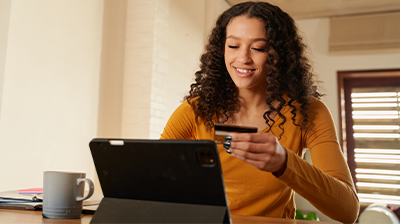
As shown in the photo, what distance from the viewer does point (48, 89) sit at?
2.45 meters

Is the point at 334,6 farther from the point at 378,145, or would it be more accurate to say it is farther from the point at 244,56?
the point at 244,56

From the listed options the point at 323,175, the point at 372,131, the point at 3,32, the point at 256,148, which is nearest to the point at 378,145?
the point at 372,131

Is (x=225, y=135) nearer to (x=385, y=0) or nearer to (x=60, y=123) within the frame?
(x=60, y=123)

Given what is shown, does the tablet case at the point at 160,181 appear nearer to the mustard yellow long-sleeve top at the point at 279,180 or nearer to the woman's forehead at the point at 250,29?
the mustard yellow long-sleeve top at the point at 279,180

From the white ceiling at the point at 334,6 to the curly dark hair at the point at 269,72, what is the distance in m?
3.47

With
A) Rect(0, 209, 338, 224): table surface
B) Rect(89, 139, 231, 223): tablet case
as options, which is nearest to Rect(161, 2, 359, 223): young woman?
Rect(0, 209, 338, 224): table surface

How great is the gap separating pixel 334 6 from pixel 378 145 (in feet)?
6.77

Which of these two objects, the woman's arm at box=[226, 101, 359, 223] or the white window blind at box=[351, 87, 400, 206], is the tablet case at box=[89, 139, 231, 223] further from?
the white window blind at box=[351, 87, 400, 206]

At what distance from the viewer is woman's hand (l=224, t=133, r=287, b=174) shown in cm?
71

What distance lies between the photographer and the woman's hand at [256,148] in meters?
0.71

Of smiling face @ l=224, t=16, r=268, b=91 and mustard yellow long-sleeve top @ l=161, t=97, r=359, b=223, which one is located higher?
smiling face @ l=224, t=16, r=268, b=91

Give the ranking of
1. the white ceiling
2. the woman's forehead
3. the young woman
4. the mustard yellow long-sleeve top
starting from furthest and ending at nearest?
the white ceiling, the woman's forehead, the young woman, the mustard yellow long-sleeve top

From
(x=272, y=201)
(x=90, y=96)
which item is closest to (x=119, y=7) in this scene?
(x=90, y=96)

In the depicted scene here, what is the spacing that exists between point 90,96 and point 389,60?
166 inches
